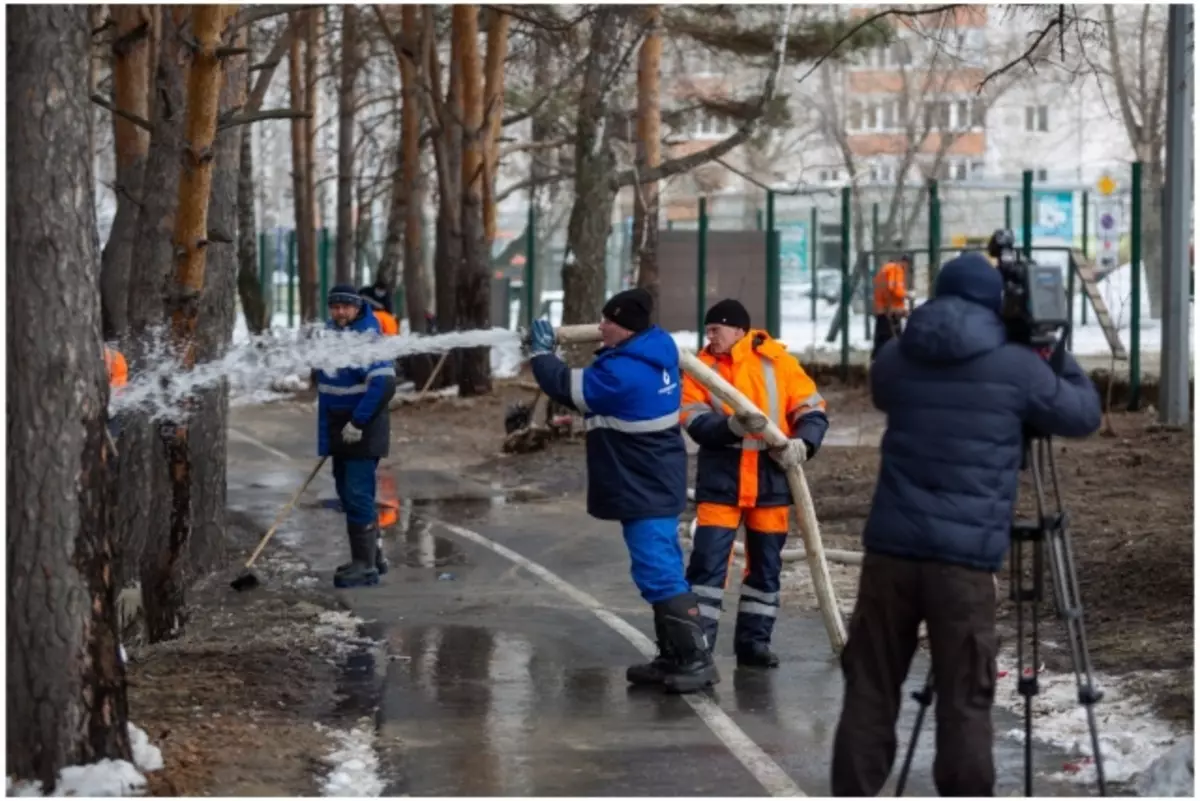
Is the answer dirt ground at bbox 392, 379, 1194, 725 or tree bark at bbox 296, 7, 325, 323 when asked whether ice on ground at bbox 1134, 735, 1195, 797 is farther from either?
tree bark at bbox 296, 7, 325, 323

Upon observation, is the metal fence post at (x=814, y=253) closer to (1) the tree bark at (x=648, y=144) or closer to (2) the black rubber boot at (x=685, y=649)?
(1) the tree bark at (x=648, y=144)

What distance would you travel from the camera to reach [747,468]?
9.08m

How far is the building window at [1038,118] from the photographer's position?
209 ft

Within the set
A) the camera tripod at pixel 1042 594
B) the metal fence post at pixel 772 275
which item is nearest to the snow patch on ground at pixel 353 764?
the camera tripod at pixel 1042 594

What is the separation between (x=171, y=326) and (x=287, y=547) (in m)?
3.72

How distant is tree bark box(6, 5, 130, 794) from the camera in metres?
6.43

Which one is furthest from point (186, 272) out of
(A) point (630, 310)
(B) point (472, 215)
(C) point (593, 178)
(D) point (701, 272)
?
(D) point (701, 272)

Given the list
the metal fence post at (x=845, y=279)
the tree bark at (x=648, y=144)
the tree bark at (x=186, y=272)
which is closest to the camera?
the tree bark at (x=186, y=272)

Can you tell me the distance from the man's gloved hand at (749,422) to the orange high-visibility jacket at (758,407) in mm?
77

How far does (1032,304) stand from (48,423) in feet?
10.3

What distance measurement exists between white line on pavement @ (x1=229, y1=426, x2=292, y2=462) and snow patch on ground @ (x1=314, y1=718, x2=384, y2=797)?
41.5 ft

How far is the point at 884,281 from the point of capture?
25.3m

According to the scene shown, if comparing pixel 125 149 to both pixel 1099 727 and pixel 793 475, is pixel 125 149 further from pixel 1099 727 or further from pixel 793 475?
pixel 1099 727

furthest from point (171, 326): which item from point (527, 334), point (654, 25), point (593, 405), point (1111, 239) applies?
point (1111, 239)
